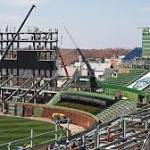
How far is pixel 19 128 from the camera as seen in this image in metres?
48.3

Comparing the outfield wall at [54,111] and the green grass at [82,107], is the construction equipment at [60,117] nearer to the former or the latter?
the outfield wall at [54,111]

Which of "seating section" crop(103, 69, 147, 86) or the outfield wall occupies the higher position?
"seating section" crop(103, 69, 147, 86)

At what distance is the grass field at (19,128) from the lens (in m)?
41.4

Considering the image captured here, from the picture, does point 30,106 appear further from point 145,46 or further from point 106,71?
point 145,46

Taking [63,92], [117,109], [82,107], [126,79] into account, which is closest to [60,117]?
[117,109]

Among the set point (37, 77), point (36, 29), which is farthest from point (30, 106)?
point (36, 29)

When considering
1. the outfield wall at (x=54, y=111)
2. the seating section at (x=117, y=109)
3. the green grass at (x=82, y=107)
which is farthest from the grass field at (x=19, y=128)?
the green grass at (x=82, y=107)

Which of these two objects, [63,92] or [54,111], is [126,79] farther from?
[54,111]

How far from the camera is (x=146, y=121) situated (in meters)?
20.3

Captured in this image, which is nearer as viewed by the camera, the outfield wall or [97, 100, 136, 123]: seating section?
[97, 100, 136, 123]: seating section

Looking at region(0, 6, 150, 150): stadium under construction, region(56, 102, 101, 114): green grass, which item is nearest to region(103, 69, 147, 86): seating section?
region(0, 6, 150, 150): stadium under construction

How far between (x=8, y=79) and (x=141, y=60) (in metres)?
27.3

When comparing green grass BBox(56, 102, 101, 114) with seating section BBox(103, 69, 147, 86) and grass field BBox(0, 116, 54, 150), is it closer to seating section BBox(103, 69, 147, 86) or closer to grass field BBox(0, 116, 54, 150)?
grass field BBox(0, 116, 54, 150)

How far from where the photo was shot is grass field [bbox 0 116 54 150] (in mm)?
41406
